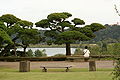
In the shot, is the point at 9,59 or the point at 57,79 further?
the point at 9,59

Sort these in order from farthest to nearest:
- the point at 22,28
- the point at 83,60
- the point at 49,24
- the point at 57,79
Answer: the point at 49,24 < the point at 22,28 < the point at 83,60 < the point at 57,79

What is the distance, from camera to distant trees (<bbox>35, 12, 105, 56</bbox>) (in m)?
24.5

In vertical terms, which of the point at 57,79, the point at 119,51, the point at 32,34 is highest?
the point at 32,34

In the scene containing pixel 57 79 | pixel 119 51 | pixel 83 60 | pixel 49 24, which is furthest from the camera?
pixel 49 24

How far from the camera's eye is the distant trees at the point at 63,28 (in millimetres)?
24469

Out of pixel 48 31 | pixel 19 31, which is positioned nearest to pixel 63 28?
pixel 48 31

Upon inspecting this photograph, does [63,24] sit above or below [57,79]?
above

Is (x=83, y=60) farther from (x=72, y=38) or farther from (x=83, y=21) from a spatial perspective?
(x=83, y=21)

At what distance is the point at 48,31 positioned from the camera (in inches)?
1027

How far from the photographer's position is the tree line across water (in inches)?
950

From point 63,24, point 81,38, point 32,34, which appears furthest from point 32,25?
point 81,38

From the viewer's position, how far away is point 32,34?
24594mm

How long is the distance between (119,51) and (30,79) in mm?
6062

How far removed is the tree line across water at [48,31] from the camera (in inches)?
950
